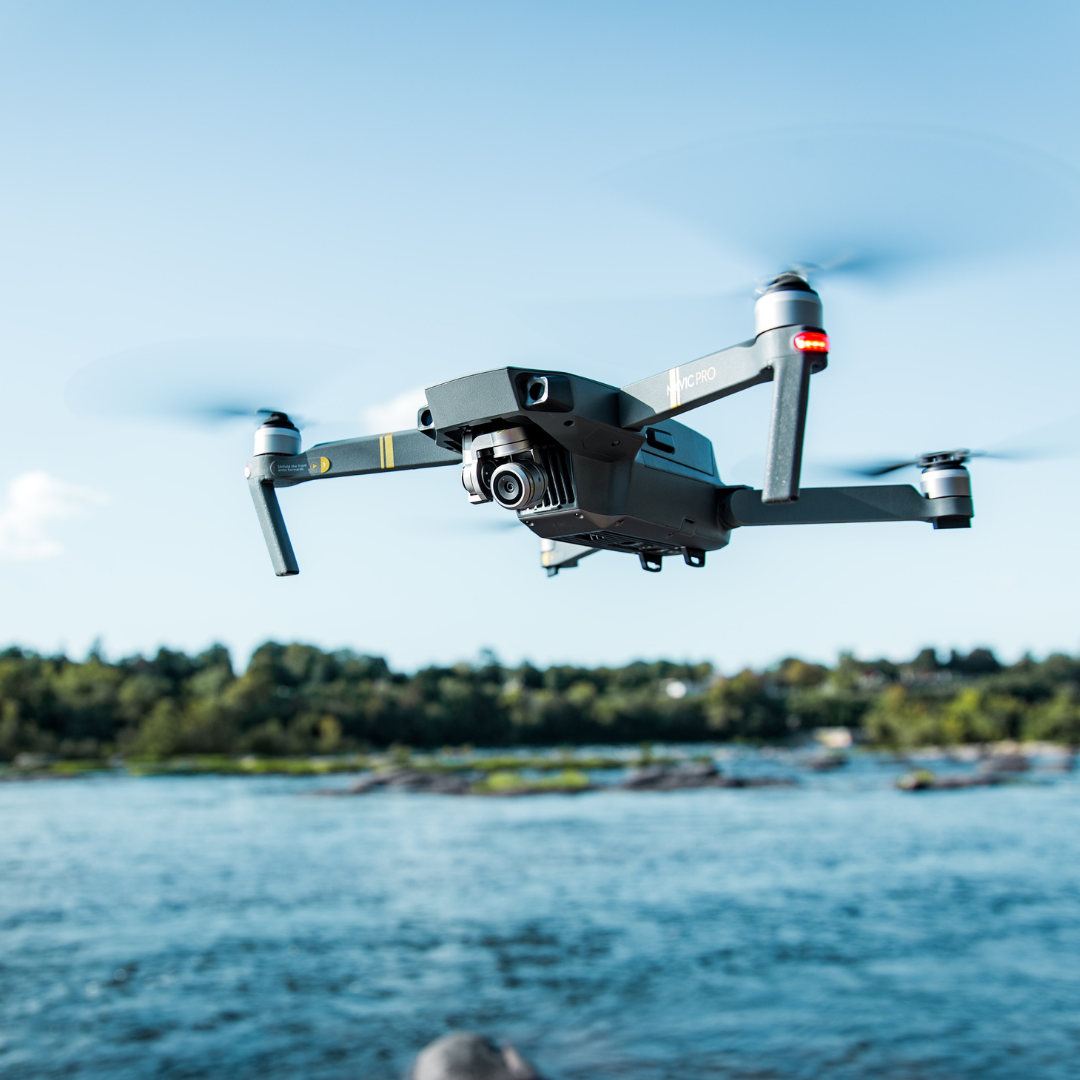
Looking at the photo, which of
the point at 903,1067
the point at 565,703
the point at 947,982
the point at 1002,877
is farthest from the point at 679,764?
the point at 903,1067

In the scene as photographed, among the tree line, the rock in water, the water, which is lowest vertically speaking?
the water

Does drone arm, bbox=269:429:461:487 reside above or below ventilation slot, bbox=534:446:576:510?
above

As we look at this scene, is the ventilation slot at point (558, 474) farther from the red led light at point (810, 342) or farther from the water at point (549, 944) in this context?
the water at point (549, 944)

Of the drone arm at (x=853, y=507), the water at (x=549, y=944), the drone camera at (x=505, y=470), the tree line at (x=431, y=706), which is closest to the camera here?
the drone camera at (x=505, y=470)

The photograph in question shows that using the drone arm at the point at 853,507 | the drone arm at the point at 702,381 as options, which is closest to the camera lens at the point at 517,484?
the drone arm at the point at 702,381

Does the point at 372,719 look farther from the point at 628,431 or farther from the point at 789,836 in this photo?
the point at 628,431

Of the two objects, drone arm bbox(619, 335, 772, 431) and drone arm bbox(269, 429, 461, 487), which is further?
drone arm bbox(269, 429, 461, 487)

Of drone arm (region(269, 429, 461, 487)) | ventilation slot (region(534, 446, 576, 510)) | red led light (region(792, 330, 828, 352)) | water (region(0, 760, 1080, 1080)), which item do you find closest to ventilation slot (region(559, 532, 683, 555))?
ventilation slot (region(534, 446, 576, 510))

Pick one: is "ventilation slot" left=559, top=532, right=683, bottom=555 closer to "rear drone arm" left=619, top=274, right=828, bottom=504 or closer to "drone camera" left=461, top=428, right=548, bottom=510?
"drone camera" left=461, top=428, right=548, bottom=510
